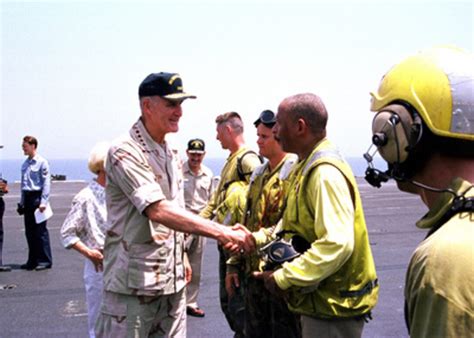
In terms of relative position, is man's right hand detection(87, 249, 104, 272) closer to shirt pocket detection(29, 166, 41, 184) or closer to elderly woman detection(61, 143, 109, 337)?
elderly woman detection(61, 143, 109, 337)

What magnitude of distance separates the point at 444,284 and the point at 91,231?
153 inches

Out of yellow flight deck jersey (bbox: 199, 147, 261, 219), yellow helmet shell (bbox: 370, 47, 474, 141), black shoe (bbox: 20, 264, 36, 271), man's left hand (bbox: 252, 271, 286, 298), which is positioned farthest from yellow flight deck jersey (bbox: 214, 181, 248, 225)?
black shoe (bbox: 20, 264, 36, 271)

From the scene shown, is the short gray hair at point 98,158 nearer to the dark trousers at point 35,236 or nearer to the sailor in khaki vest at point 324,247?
the sailor in khaki vest at point 324,247

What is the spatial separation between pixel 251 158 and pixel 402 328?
243 cm

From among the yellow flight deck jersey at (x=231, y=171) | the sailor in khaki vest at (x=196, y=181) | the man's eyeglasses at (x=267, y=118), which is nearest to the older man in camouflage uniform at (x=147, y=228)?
the man's eyeglasses at (x=267, y=118)

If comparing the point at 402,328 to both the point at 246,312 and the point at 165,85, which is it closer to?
the point at 246,312

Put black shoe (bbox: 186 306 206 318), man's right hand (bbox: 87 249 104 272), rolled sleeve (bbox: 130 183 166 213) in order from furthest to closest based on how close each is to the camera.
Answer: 1. black shoe (bbox: 186 306 206 318)
2. man's right hand (bbox: 87 249 104 272)
3. rolled sleeve (bbox: 130 183 166 213)

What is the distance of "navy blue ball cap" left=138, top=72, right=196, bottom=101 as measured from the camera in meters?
3.69

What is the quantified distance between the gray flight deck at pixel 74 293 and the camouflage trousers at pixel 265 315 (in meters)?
1.83

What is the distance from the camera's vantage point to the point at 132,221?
11.8 ft

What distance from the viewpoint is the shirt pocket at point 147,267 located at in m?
3.54

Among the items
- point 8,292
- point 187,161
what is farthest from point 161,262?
point 8,292

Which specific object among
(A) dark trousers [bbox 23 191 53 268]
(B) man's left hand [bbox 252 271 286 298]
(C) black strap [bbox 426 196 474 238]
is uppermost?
(C) black strap [bbox 426 196 474 238]

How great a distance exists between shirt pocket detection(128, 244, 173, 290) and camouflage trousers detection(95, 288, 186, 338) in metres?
0.10
